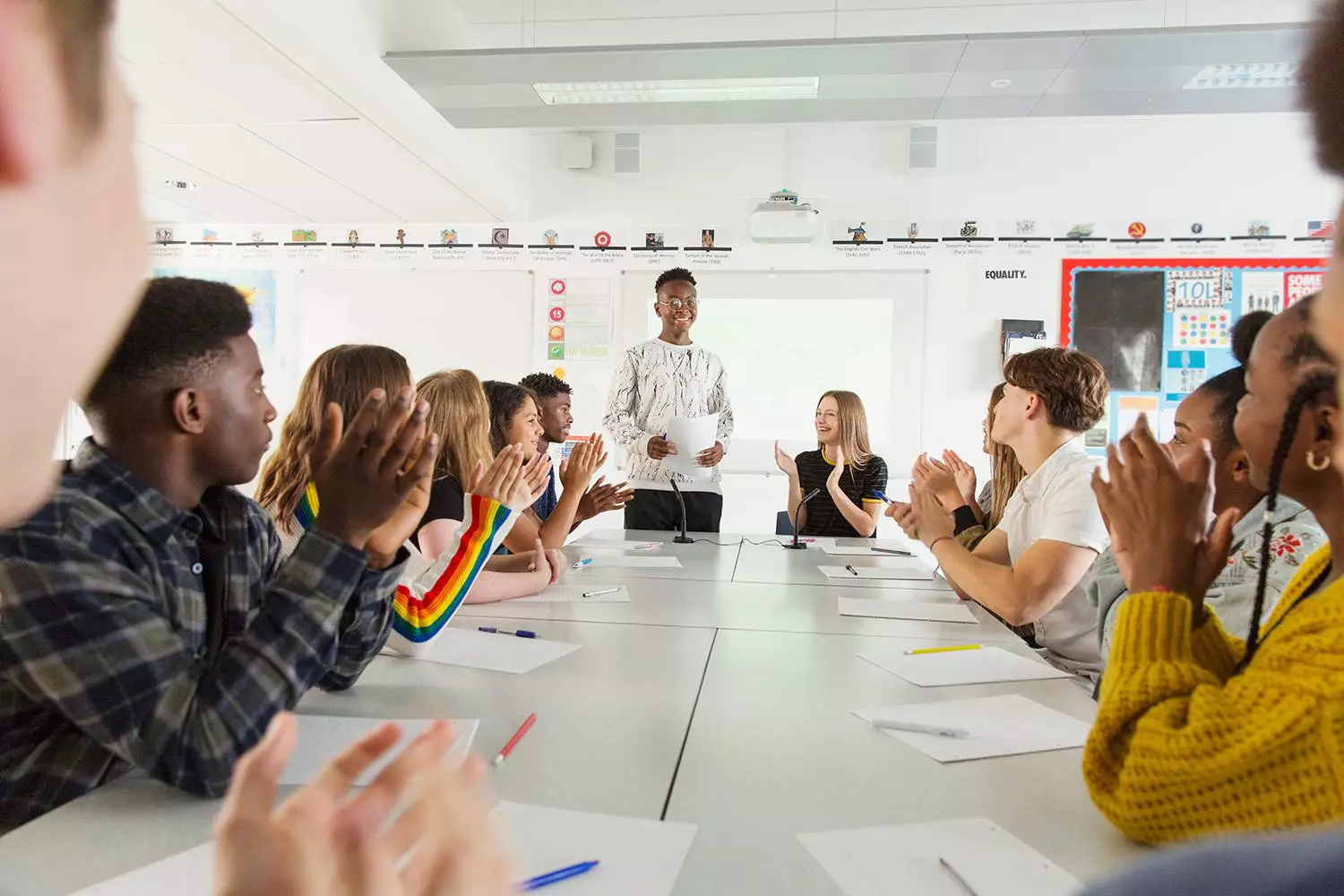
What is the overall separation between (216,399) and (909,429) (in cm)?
427

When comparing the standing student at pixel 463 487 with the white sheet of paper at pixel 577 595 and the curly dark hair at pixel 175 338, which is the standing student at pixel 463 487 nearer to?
the white sheet of paper at pixel 577 595

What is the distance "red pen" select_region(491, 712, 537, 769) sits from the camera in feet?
3.21

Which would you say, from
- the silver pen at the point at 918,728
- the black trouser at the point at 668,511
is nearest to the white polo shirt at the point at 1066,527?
the silver pen at the point at 918,728

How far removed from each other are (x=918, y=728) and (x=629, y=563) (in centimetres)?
151

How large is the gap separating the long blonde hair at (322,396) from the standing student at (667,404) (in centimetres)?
194

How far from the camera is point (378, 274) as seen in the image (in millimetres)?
5281

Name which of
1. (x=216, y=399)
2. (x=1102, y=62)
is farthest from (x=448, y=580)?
(x=1102, y=62)

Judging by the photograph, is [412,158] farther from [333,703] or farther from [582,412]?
[333,703]

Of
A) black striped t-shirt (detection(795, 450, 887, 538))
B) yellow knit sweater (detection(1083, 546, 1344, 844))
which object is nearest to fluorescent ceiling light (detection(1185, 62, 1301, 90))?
black striped t-shirt (detection(795, 450, 887, 538))

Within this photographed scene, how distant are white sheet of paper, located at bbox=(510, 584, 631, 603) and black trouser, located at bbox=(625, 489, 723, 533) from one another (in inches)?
63.7

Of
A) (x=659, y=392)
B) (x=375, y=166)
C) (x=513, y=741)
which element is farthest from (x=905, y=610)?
(x=375, y=166)

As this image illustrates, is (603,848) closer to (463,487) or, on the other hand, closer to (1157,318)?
(463,487)

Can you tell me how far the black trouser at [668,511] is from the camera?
3789mm

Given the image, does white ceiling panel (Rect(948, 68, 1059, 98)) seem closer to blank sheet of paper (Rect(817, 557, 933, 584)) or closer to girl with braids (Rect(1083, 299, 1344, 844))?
blank sheet of paper (Rect(817, 557, 933, 584))
